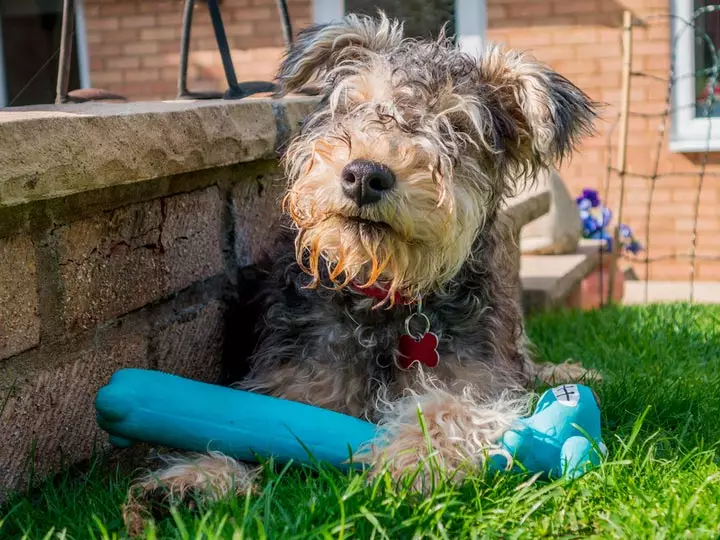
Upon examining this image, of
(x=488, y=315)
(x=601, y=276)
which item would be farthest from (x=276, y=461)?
(x=601, y=276)

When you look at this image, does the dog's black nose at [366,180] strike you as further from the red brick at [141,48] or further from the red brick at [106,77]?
the red brick at [106,77]

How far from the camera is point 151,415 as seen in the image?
2.73 meters

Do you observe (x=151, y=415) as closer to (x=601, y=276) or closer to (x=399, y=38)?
(x=399, y=38)

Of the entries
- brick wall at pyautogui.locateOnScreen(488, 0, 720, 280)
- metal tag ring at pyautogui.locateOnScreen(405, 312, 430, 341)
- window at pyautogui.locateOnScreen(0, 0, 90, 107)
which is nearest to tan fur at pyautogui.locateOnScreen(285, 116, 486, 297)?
metal tag ring at pyautogui.locateOnScreen(405, 312, 430, 341)

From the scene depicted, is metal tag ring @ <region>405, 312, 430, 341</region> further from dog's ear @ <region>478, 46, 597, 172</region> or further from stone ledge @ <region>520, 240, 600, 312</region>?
stone ledge @ <region>520, 240, 600, 312</region>

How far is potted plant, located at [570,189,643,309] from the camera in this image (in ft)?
25.1

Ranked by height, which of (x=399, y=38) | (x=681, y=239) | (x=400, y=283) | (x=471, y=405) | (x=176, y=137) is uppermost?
(x=399, y=38)

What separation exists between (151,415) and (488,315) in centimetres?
121

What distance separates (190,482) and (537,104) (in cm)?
160

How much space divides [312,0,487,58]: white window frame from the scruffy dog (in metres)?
7.13

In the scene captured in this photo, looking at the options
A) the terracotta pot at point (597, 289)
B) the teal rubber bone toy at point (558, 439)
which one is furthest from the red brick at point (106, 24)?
the teal rubber bone toy at point (558, 439)

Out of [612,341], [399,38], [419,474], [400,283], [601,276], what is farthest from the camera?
[601,276]

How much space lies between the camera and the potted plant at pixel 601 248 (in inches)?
302

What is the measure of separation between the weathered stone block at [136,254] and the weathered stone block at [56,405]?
101 millimetres
